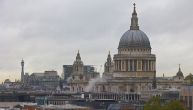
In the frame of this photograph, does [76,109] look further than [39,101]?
No

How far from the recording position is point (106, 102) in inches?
6860

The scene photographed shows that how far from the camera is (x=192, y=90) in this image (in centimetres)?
15850

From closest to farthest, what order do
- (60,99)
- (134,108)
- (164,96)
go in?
(134,108) → (164,96) → (60,99)

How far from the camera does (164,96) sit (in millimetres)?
183625

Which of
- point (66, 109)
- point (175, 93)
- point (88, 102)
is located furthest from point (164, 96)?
point (66, 109)

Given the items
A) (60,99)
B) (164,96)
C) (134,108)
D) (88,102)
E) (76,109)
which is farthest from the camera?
(60,99)

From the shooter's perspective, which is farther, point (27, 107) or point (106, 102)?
point (106, 102)

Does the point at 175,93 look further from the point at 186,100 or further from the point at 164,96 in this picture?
the point at 186,100

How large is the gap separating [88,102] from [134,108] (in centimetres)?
2014

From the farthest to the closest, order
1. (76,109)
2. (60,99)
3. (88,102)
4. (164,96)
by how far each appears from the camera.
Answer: (60,99), (164,96), (88,102), (76,109)

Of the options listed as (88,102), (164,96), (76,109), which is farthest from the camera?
(164,96)

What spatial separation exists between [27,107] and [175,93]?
146 feet

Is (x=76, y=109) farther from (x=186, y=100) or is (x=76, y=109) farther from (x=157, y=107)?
(x=186, y=100)

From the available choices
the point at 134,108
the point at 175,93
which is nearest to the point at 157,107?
the point at 134,108
